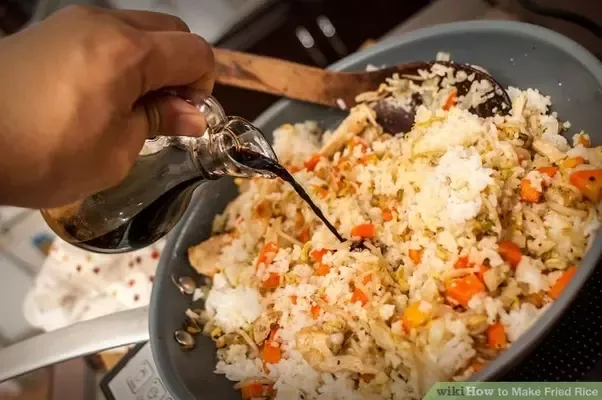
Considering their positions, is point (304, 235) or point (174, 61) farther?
point (304, 235)

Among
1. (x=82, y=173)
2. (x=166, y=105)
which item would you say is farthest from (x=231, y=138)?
(x=82, y=173)

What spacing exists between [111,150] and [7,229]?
3.44 feet

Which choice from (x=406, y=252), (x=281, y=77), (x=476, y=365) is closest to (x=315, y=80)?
(x=281, y=77)

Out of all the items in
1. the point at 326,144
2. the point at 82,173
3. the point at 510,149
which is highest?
the point at 82,173

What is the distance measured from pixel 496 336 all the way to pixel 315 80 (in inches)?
23.8

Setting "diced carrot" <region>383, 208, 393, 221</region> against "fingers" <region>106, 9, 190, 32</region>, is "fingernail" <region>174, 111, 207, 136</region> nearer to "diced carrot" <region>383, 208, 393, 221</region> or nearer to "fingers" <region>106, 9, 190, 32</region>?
"fingers" <region>106, 9, 190, 32</region>

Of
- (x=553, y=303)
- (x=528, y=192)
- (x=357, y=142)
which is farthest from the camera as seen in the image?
(x=357, y=142)

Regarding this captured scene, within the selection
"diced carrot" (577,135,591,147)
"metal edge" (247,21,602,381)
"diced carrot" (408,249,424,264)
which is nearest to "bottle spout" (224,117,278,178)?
"diced carrot" (408,249,424,264)

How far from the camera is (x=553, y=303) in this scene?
0.74 meters

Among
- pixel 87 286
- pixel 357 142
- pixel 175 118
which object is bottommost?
pixel 87 286

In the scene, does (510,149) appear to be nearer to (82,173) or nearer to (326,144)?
(326,144)

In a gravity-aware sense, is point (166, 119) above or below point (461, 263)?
above

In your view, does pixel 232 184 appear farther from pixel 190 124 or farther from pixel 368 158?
pixel 190 124

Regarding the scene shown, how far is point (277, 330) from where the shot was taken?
3.40ft
